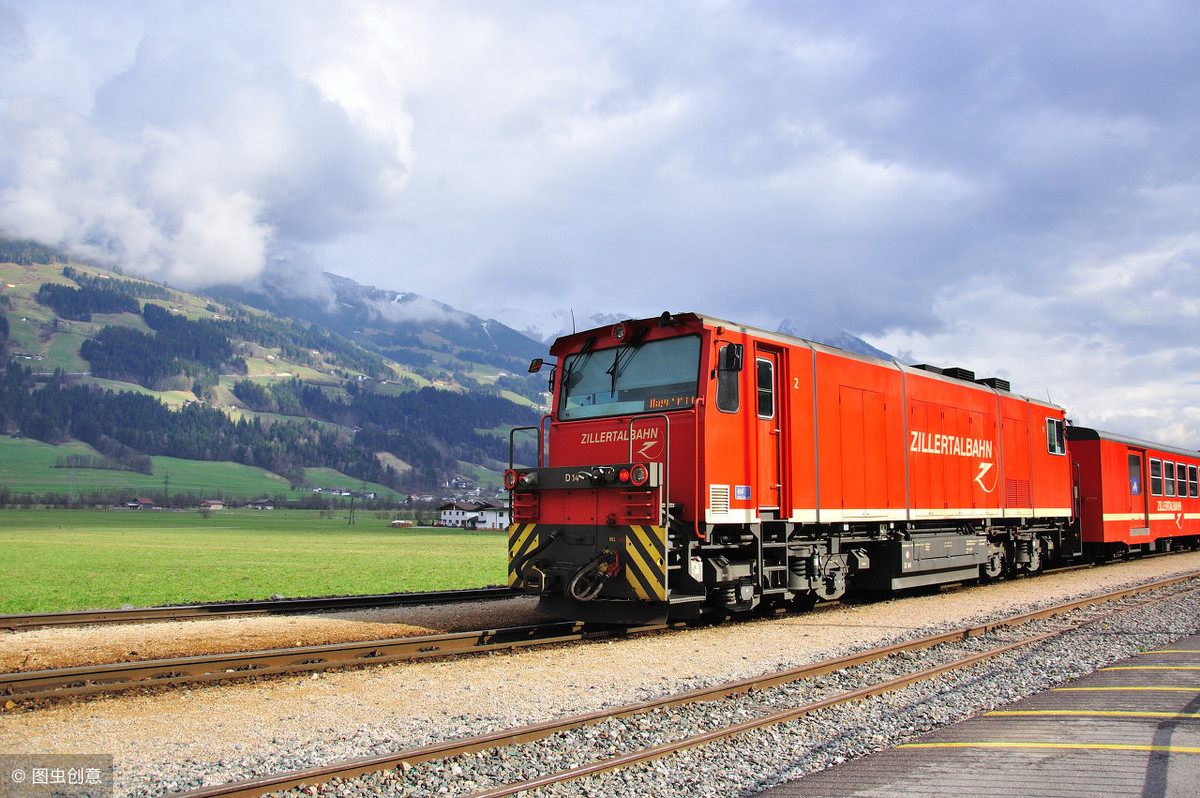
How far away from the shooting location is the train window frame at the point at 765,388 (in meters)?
11.2

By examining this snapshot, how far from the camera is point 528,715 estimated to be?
22.2ft

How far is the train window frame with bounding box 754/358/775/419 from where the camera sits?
1118 cm

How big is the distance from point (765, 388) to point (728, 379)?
91 cm

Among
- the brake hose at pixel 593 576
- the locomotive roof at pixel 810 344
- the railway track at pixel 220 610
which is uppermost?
the locomotive roof at pixel 810 344

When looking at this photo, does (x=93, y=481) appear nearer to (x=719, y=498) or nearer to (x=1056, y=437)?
(x=1056, y=437)

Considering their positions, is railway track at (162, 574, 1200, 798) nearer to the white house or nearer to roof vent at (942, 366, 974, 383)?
roof vent at (942, 366, 974, 383)

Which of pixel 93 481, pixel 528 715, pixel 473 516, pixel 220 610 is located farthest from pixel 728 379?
pixel 93 481

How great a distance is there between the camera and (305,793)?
4980mm

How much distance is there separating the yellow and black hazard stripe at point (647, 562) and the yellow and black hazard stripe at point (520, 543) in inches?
65.8

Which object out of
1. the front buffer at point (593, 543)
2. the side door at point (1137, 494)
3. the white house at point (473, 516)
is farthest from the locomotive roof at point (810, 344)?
the white house at point (473, 516)

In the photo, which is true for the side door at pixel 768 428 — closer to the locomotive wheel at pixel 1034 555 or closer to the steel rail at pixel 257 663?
the steel rail at pixel 257 663

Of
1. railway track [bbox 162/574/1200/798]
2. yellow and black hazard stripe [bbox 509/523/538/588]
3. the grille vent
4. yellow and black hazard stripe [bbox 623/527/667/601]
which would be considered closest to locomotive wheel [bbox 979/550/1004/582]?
railway track [bbox 162/574/1200/798]

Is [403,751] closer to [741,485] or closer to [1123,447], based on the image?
[741,485]

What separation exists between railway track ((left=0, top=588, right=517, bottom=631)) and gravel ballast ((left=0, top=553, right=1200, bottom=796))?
17.3 ft
